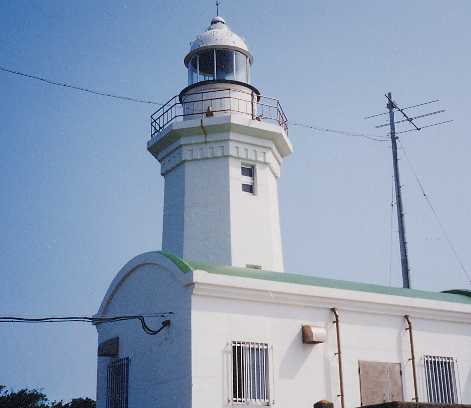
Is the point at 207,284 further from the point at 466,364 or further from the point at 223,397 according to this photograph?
the point at 466,364

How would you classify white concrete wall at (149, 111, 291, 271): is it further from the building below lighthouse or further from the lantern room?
the lantern room

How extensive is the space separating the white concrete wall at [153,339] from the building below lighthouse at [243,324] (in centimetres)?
3

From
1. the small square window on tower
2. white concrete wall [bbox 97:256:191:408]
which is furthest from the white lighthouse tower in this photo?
white concrete wall [bbox 97:256:191:408]

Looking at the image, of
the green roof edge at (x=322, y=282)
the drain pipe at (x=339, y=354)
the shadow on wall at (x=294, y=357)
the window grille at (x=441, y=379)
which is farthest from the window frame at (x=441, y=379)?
the shadow on wall at (x=294, y=357)

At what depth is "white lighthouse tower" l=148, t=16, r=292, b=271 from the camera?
69.2 ft

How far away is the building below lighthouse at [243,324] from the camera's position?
1497 cm

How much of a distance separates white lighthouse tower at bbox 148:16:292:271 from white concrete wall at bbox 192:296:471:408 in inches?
192

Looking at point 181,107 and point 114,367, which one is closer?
point 114,367

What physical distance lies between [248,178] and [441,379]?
8144mm

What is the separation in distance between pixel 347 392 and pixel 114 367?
552 cm

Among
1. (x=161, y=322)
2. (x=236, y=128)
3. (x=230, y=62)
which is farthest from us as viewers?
(x=230, y=62)

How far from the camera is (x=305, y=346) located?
16.0m

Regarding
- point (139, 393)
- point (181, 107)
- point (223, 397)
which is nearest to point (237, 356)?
point (223, 397)

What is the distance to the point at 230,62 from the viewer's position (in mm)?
23469
